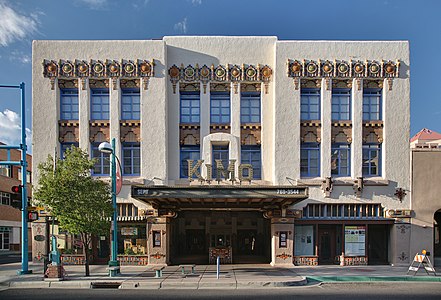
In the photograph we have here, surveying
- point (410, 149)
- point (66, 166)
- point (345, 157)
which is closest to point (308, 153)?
point (345, 157)

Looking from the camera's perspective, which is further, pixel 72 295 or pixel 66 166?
pixel 66 166

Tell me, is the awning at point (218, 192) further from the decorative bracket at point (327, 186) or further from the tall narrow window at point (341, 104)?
the tall narrow window at point (341, 104)

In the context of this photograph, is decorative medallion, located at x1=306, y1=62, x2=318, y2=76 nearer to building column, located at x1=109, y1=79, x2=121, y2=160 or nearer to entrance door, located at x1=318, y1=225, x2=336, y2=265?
entrance door, located at x1=318, y1=225, x2=336, y2=265

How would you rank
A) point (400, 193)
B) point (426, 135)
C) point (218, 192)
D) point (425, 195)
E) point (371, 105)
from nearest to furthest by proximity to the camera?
point (218, 192) < point (400, 193) < point (425, 195) < point (371, 105) < point (426, 135)

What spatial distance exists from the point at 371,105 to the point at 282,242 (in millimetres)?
10077

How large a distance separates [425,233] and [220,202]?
1232 centimetres

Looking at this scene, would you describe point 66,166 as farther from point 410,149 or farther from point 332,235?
point 410,149

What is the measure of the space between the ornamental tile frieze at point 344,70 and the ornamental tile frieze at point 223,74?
5.57 ft

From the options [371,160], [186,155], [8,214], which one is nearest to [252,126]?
[186,155]

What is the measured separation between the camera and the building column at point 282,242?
20.1 metres

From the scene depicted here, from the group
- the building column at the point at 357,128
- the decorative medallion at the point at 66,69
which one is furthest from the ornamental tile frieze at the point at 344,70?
the decorative medallion at the point at 66,69

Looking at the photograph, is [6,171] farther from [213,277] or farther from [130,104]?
[213,277]

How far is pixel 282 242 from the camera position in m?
20.2

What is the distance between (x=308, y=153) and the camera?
835 inches
